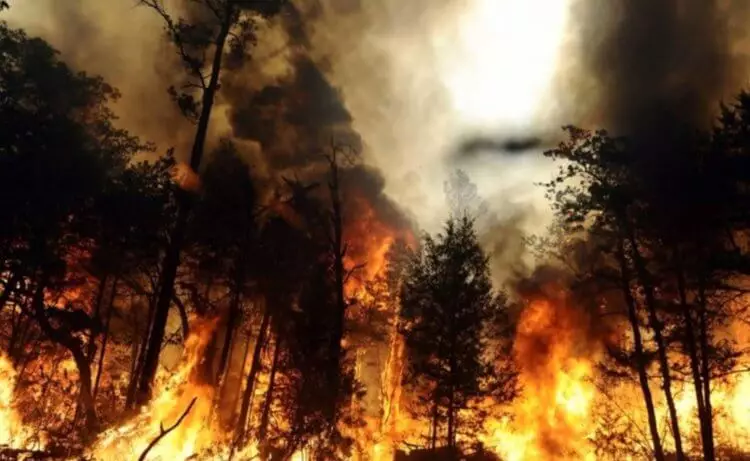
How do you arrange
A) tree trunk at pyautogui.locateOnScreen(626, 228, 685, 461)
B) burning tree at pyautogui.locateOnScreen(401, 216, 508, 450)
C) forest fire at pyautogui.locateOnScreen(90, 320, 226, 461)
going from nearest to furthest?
forest fire at pyautogui.locateOnScreen(90, 320, 226, 461) < tree trunk at pyautogui.locateOnScreen(626, 228, 685, 461) < burning tree at pyautogui.locateOnScreen(401, 216, 508, 450)

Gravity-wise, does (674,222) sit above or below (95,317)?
above

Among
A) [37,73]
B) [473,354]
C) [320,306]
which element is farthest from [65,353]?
[473,354]

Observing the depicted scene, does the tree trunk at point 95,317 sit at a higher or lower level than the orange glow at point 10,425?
higher

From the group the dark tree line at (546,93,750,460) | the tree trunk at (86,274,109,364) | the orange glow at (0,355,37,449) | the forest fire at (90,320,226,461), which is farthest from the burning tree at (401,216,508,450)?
the orange glow at (0,355,37,449)

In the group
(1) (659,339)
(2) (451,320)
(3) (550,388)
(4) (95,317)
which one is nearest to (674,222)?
(1) (659,339)

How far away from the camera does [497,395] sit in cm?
2358

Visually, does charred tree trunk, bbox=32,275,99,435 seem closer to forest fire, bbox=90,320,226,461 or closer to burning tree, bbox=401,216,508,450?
forest fire, bbox=90,320,226,461

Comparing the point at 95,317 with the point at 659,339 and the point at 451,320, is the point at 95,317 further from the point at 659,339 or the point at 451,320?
the point at 659,339

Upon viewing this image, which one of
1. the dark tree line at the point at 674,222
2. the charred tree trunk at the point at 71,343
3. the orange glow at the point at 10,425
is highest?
the dark tree line at the point at 674,222

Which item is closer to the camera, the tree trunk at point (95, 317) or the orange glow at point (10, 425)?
the orange glow at point (10, 425)

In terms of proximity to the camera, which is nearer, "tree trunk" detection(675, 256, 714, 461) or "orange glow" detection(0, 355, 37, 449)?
"orange glow" detection(0, 355, 37, 449)

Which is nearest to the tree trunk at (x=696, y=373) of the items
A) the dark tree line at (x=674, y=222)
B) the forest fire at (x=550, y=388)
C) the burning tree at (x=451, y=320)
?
the dark tree line at (x=674, y=222)

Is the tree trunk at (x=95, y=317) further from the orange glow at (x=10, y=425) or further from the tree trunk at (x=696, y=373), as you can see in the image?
the tree trunk at (x=696, y=373)

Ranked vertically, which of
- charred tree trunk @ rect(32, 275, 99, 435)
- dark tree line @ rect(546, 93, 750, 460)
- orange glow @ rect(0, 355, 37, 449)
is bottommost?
orange glow @ rect(0, 355, 37, 449)
